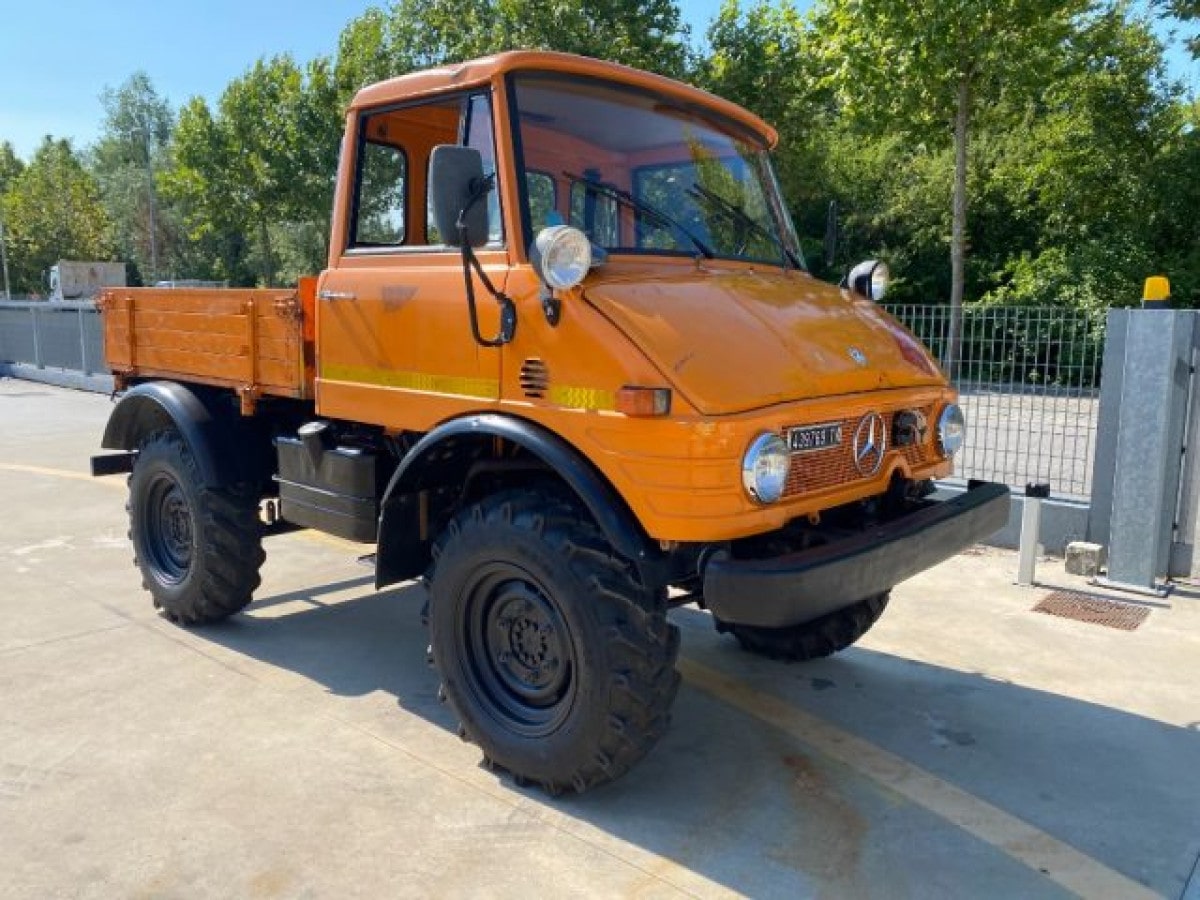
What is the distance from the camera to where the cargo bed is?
4.51 metres

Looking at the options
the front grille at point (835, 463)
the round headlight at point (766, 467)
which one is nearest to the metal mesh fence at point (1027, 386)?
the front grille at point (835, 463)

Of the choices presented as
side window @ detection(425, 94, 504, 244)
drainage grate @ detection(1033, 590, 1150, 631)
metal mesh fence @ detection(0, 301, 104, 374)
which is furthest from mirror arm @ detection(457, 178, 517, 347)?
metal mesh fence @ detection(0, 301, 104, 374)

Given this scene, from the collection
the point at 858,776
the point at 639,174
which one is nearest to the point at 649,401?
the point at 639,174

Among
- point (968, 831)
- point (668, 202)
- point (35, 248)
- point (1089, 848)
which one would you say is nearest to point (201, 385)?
point (668, 202)

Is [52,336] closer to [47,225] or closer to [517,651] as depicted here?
[517,651]

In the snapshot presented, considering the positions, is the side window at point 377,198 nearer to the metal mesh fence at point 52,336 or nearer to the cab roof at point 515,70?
the cab roof at point 515,70

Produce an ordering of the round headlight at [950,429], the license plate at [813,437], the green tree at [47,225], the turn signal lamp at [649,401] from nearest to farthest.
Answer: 1. the turn signal lamp at [649,401]
2. the license plate at [813,437]
3. the round headlight at [950,429]
4. the green tree at [47,225]

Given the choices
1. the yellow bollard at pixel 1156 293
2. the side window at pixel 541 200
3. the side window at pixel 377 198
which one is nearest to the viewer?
the side window at pixel 541 200

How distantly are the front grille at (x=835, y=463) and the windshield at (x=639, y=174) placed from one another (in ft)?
3.25

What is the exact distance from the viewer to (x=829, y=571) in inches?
121

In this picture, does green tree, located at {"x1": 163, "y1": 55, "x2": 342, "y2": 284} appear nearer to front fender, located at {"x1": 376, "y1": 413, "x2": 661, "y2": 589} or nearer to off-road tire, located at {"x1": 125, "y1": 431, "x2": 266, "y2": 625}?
off-road tire, located at {"x1": 125, "y1": 431, "x2": 266, "y2": 625}

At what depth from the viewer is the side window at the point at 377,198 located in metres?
4.25

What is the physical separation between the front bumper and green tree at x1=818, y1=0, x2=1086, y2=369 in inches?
440

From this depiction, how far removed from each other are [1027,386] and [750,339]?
441 centimetres
